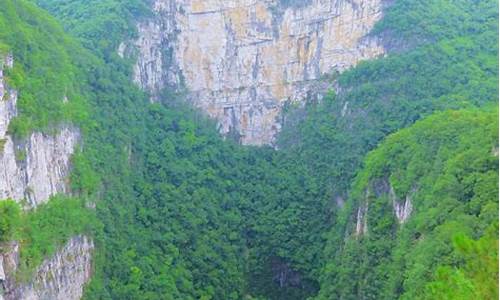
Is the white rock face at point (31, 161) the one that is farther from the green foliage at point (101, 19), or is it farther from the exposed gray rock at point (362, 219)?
the exposed gray rock at point (362, 219)

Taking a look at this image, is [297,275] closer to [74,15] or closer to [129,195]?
[129,195]

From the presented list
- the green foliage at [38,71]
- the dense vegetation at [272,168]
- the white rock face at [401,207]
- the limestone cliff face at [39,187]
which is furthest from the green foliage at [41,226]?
the white rock face at [401,207]

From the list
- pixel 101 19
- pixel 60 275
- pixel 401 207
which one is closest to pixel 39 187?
pixel 60 275

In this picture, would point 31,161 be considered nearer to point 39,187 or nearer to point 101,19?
point 39,187

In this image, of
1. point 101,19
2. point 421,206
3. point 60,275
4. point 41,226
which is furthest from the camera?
point 101,19

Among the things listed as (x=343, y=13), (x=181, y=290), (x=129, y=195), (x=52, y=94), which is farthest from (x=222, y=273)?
(x=343, y=13)

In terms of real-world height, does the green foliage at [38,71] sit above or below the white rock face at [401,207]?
above
